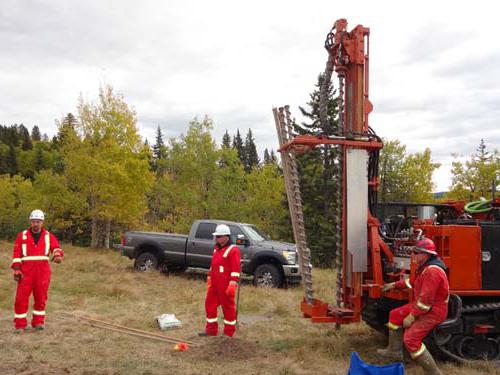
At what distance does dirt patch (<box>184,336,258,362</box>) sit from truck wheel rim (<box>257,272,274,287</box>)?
623cm

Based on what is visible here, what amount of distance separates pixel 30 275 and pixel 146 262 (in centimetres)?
737

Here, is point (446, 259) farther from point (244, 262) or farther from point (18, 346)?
point (244, 262)

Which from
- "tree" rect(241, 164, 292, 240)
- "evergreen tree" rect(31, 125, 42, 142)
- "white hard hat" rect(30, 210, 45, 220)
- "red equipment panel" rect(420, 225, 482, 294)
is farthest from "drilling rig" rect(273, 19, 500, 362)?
"evergreen tree" rect(31, 125, 42, 142)

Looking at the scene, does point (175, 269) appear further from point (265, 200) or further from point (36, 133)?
point (36, 133)

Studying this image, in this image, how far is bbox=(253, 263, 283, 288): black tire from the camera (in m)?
14.1

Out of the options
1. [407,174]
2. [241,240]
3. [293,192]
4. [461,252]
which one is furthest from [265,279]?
[407,174]

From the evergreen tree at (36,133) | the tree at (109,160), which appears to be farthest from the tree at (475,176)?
the evergreen tree at (36,133)

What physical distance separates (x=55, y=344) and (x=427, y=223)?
226 inches

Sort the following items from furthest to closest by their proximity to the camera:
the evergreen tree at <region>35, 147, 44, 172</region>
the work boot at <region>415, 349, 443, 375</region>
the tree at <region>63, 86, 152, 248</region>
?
the evergreen tree at <region>35, 147, 44, 172</region>
the tree at <region>63, 86, 152, 248</region>
the work boot at <region>415, 349, 443, 375</region>

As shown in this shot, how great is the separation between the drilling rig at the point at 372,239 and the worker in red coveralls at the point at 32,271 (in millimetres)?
4260

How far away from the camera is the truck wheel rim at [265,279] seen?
46.4 ft

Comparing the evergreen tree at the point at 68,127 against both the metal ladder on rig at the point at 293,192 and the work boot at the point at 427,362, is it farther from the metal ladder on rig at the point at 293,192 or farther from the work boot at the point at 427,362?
the work boot at the point at 427,362

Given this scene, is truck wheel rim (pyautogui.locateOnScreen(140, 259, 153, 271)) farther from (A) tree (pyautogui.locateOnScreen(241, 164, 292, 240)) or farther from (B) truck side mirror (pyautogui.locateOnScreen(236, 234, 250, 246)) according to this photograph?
(A) tree (pyautogui.locateOnScreen(241, 164, 292, 240))

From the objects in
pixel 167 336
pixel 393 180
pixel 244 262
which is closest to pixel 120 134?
pixel 244 262
